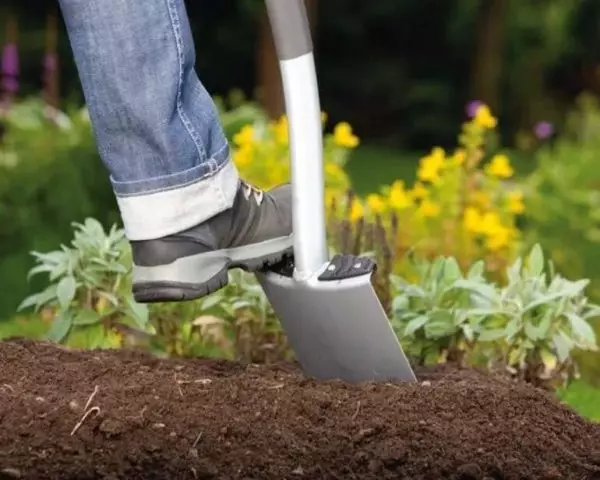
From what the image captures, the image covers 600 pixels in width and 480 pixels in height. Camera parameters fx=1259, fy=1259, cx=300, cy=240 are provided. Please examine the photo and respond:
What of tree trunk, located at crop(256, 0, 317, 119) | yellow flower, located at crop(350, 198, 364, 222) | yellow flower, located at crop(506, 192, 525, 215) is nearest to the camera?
yellow flower, located at crop(350, 198, 364, 222)

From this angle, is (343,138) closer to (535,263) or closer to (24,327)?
(24,327)

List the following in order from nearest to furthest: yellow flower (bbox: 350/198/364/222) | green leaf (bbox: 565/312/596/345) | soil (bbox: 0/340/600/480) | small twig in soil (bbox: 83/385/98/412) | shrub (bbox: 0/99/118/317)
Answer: soil (bbox: 0/340/600/480) < small twig in soil (bbox: 83/385/98/412) < green leaf (bbox: 565/312/596/345) < yellow flower (bbox: 350/198/364/222) < shrub (bbox: 0/99/118/317)

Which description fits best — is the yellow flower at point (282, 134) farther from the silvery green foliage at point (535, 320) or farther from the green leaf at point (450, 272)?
the silvery green foliage at point (535, 320)

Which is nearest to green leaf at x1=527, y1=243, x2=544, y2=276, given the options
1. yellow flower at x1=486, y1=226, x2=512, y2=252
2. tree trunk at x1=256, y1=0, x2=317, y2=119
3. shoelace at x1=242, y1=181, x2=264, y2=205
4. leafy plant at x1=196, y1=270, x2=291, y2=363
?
leafy plant at x1=196, y1=270, x2=291, y2=363

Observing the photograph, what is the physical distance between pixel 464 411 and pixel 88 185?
163 inches

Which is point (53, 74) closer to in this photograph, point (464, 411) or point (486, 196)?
point (486, 196)

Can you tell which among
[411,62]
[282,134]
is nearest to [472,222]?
[282,134]

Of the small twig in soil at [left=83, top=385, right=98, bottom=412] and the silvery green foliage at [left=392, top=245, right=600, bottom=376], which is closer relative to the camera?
the small twig in soil at [left=83, top=385, right=98, bottom=412]

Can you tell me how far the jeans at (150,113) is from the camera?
97.2 inches

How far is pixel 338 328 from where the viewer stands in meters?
2.77

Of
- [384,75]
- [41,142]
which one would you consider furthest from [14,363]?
[384,75]

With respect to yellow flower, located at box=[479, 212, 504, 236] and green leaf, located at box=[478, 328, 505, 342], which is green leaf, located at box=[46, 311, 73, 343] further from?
yellow flower, located at box=[479, 212, 504, 236]

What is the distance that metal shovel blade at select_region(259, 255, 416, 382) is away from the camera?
2.71m

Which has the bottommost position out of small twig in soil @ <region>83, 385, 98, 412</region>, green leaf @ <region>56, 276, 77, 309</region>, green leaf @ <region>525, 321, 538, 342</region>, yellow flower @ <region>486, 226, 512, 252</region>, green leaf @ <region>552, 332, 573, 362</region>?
yellow flower @ <region>486, 226, 512, 252</region>
